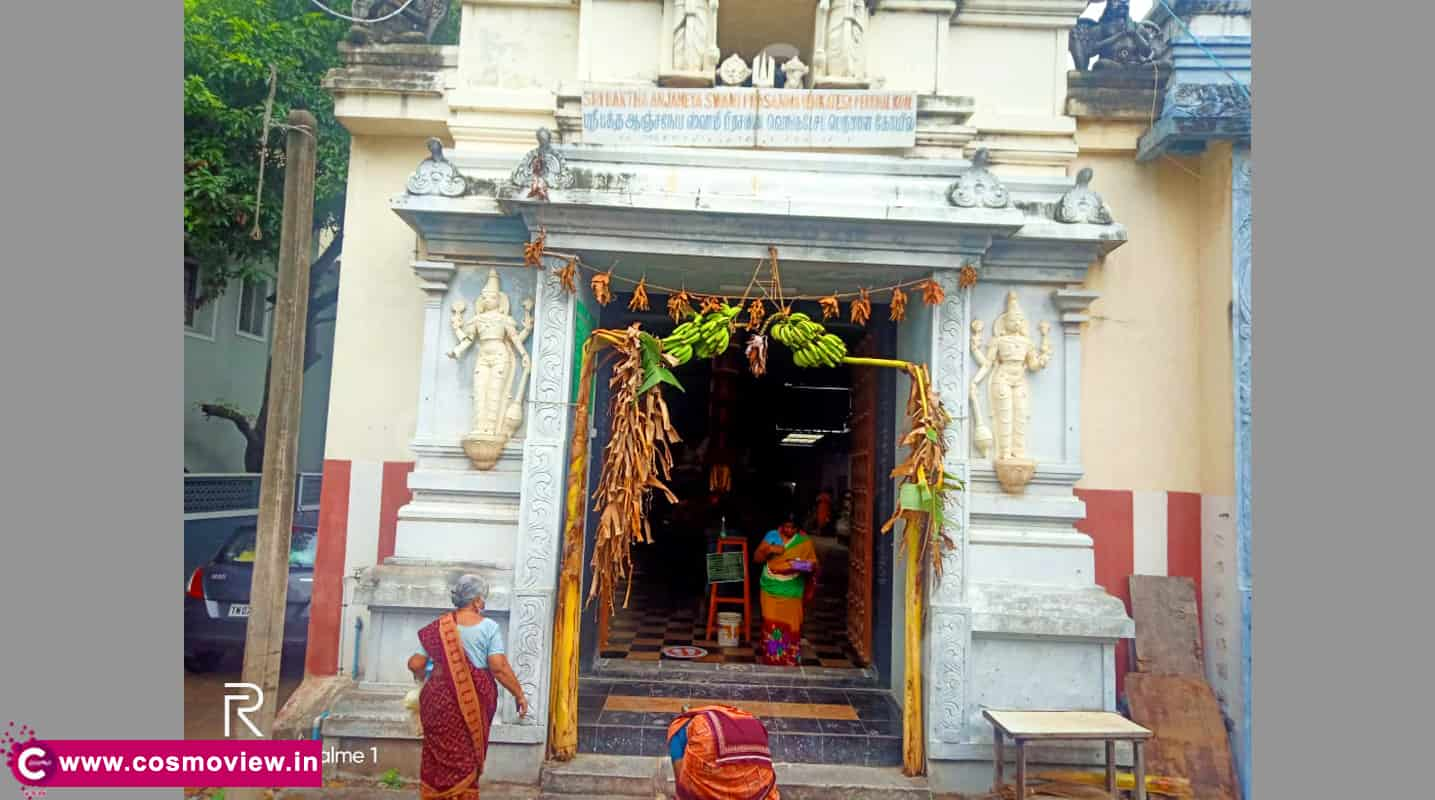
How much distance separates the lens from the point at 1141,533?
18.2 feet

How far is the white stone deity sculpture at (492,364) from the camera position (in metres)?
5.18

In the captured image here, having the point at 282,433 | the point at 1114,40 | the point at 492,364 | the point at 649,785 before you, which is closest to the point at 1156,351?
the point at 1114,40

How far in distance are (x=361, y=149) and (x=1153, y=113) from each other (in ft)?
18.6

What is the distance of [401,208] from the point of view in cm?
508

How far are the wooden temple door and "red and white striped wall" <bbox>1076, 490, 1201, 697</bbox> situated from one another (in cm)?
165

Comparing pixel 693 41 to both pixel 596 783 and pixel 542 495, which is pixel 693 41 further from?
pixel 596 783

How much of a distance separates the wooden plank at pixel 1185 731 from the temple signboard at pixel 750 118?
12.9ft

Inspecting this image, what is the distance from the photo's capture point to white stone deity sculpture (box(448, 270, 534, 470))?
5.18 metres

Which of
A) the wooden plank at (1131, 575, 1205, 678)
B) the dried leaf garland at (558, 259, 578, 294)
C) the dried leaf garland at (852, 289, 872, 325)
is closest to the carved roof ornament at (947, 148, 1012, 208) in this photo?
the dried leaf garland at (852, 289, 872, 325)

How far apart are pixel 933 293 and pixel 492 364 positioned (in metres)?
2.84

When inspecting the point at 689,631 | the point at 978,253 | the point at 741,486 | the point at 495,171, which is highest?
the point at 495,171

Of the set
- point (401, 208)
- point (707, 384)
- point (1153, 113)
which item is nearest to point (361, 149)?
point (401, 208)

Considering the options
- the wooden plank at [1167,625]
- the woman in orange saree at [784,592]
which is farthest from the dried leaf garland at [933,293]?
the woman in orange saree at [784,592]

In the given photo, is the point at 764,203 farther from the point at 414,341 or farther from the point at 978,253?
the point at 414,341
